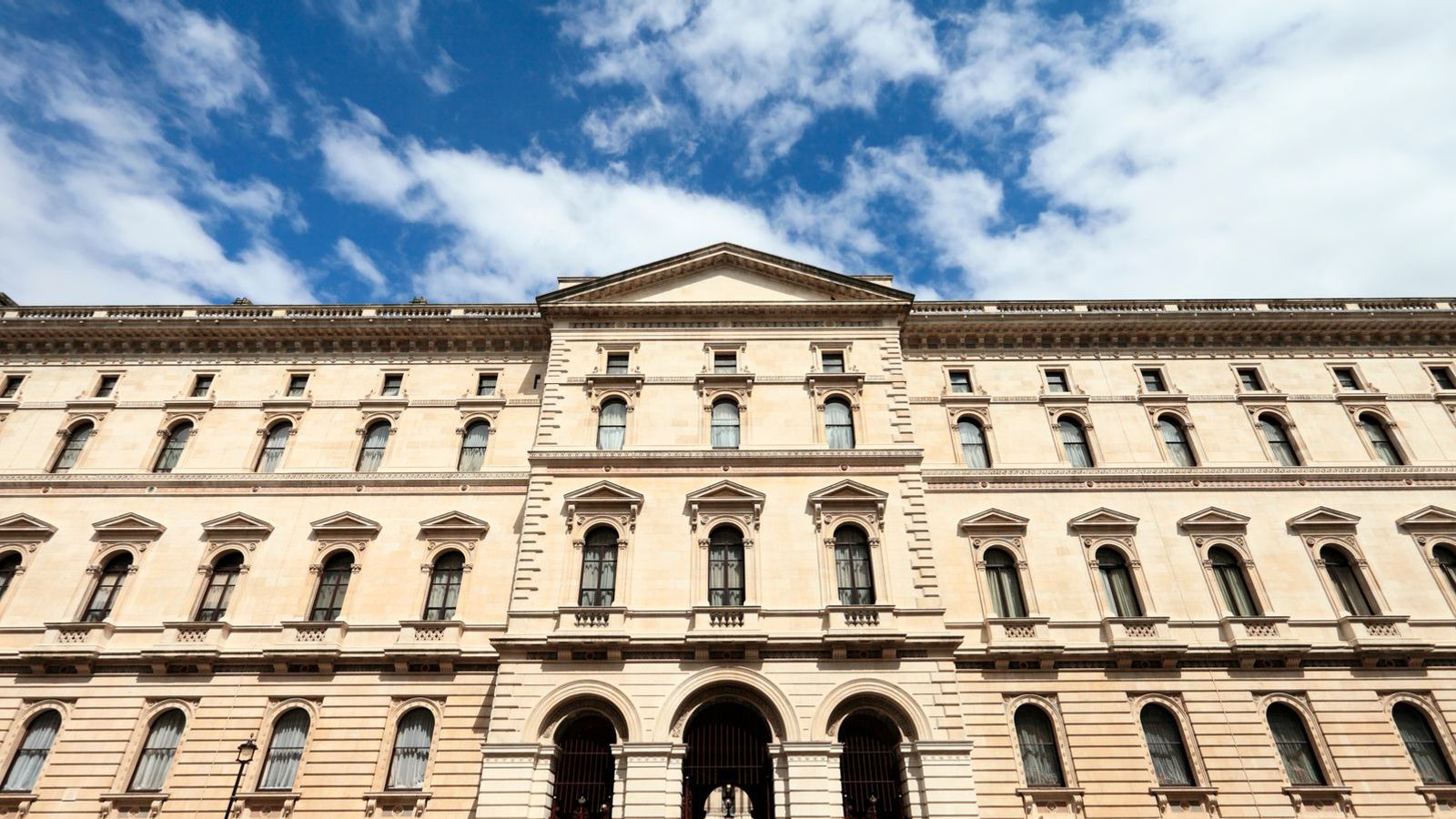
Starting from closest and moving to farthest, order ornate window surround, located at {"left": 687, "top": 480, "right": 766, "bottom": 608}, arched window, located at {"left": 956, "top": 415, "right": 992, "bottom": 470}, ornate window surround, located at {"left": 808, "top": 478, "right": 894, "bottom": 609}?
ornate window surround, located at {"left": 808, "top": 478, "right": 894, "bottom": 609} < ornate window surround, located at {"left": 687, "top": 480, "right": 766, "bottom": 608} < arched window, located at {"left": 956, "top": 415, "right": 992, "bottom": 470}

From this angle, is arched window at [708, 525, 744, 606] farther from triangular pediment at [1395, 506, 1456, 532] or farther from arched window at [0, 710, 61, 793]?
triangular pediment at [1395, 506, 1456, 532]

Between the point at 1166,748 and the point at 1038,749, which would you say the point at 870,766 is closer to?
the point at 1038,749

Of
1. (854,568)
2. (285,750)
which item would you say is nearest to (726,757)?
(854,568)

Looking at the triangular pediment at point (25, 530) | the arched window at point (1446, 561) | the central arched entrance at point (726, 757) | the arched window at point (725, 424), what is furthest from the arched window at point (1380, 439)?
the triangular pediment at point (25, 530)

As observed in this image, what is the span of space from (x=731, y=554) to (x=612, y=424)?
6.14m

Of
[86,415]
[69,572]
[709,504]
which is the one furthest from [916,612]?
[86,415]

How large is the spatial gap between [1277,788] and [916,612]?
10.5m

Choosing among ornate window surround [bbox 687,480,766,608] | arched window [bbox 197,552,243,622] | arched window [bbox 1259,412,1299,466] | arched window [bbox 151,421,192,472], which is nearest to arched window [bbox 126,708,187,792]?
arched window [bbox 197,552,243,622]

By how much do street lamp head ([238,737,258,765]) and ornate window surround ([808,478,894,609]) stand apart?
599 inches

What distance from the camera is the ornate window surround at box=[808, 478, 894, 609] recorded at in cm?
2194

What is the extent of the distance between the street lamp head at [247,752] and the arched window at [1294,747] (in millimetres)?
27126

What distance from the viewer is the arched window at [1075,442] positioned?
85.6 feet

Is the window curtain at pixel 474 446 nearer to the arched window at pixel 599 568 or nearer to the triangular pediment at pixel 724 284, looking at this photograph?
the triangular pediment at pixel 724 284

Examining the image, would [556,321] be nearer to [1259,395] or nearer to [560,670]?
[560,670]
